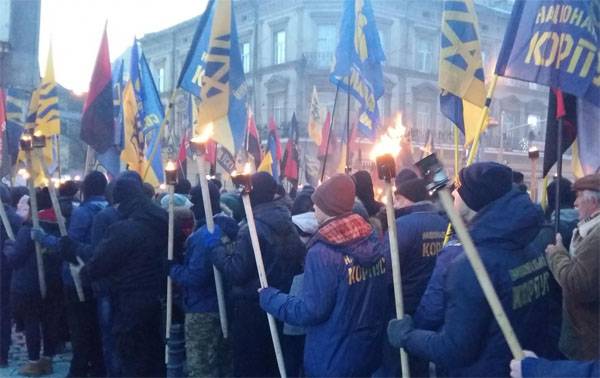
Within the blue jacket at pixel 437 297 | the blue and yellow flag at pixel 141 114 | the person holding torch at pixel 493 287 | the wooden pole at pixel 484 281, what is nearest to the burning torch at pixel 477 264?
the wooden pole at pixel 484 281

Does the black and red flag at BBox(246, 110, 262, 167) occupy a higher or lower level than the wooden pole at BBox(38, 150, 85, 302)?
higher

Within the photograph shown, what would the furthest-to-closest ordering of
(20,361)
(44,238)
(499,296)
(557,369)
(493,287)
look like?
1. (20,361)
2. (44,238)
3. (499,296)
4. (493,287)
5. (557,369)

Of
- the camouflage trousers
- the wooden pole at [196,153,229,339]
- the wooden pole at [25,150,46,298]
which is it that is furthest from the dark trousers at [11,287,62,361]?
the wooden pole at [196,153,229,339]

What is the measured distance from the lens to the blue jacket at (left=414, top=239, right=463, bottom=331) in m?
3.14

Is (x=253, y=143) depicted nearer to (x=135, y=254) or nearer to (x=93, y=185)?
(x=93, y=185)

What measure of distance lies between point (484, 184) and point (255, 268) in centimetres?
197

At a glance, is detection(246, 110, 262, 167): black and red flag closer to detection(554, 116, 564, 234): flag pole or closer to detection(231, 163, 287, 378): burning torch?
detection(231, 163, 287, 378): burning torch

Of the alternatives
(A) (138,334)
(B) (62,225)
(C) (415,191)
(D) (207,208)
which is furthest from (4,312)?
(C) (415,191)

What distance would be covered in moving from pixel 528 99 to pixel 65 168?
88.9 ft

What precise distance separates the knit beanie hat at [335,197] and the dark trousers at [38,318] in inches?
140

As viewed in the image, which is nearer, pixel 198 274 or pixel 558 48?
pixel 558 48

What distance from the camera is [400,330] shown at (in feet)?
9.70

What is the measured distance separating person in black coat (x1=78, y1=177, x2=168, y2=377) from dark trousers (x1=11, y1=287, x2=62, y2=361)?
1.39 metres

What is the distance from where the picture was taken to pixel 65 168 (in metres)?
27.8
